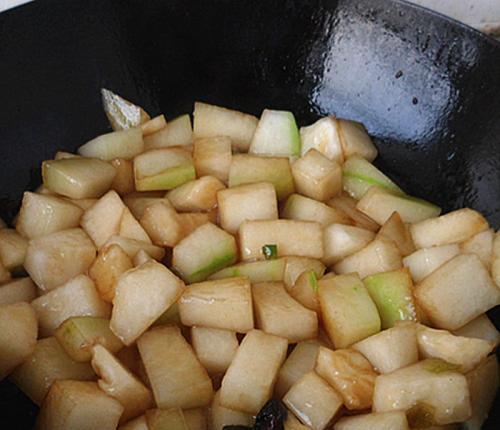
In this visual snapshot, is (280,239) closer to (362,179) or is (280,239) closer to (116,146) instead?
(362,179)

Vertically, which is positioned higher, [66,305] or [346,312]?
[346,312]

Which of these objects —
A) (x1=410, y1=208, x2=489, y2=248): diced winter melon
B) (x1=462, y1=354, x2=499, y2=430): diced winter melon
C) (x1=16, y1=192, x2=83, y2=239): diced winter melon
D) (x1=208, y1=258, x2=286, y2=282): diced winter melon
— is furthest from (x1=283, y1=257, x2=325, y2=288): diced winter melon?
(x1=16, y1=192, x2=83, y2=239): diced winter melon

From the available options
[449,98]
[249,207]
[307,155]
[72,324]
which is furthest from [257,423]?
[449,98]

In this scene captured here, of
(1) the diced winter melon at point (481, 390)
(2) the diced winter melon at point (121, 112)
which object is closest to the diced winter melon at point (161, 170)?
(2) the diced winter melon at point (121, 112)

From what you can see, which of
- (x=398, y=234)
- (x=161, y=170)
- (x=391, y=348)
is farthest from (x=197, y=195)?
(x=391, y=348)

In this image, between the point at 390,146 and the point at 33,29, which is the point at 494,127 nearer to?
the point at 390,146

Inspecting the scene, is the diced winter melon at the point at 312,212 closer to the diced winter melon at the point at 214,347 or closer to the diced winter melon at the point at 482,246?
the diced winter melon at the point at 482,246

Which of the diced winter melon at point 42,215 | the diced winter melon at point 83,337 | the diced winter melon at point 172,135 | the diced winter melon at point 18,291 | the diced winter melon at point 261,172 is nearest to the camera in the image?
the diced winter melon at point 83,337
